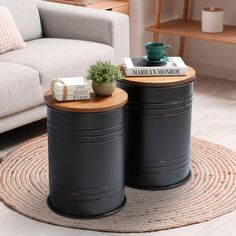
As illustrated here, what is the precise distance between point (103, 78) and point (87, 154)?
31 centimetres

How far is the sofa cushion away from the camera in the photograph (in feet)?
12.4

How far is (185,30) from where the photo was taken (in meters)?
4.32

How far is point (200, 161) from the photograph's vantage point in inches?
121

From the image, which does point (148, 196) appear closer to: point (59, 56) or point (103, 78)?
point (103, 78)

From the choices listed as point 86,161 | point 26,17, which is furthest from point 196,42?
point 86,161

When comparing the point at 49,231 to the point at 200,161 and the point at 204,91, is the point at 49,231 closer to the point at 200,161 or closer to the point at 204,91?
the point at 200,161

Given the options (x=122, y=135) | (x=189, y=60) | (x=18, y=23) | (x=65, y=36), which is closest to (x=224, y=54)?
(x=189, y=60)

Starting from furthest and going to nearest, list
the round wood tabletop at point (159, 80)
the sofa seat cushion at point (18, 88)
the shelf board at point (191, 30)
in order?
1. the shelf board at point (191, 30)
2. the sofa seat cushion at point (18, 88)
3. the round wood tabletop at point (159, 80)

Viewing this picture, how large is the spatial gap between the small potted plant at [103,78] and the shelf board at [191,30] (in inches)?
68.2

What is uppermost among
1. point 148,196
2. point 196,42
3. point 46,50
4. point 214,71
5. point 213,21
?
point 46,50

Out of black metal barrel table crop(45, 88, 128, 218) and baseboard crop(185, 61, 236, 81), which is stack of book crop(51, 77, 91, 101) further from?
baseboard crop(185, 61, 236, 81)

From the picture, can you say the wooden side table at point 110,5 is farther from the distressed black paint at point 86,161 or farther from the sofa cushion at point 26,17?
the distressed black paint at point 86,161

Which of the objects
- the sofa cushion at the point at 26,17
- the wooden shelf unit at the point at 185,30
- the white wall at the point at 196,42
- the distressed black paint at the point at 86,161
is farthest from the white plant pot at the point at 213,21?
the distressed black paint at the point at 86,161

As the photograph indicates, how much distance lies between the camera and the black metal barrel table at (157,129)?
8.56ft
